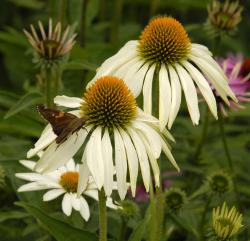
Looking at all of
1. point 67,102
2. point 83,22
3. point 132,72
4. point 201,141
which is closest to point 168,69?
point 132,72

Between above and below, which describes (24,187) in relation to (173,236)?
above

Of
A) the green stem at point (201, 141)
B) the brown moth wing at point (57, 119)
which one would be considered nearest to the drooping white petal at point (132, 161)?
the brown moth wing at point (57, 119)

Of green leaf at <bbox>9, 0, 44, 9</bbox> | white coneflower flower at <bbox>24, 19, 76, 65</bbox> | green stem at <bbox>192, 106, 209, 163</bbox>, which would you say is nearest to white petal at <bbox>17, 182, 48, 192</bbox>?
white coneflower flower at <bbox>24, 19, 76, 65</bbox>

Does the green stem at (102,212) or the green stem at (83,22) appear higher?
the green stem at (83,22)

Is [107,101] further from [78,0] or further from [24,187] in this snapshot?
[78,0]

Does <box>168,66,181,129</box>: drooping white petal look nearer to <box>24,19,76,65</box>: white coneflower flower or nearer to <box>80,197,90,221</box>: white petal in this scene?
<box>80,197,90,221</box>: white petal

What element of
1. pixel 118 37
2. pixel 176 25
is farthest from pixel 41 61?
pixel 118 37

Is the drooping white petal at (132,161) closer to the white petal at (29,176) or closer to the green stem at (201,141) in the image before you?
the white petal at (29,176)

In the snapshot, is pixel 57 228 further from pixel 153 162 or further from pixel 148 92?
pixel 148 92
